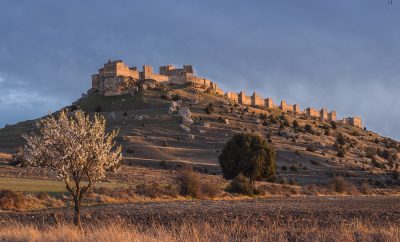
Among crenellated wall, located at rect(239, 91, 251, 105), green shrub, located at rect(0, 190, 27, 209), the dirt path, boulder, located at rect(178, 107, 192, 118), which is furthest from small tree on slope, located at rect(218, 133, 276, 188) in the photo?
crenellated wall, located at rect(239, 91, 251, 105)

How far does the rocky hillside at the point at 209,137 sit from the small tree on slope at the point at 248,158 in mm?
17620

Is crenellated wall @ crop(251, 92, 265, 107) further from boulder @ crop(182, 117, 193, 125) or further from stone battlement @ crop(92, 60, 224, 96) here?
boulder @ crop(182, 117, 193, 125)

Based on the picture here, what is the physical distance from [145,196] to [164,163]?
3610 centimetres

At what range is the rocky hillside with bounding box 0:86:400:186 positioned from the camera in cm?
8856

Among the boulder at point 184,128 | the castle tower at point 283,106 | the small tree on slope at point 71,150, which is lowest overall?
the small tree on slope at point 71,150

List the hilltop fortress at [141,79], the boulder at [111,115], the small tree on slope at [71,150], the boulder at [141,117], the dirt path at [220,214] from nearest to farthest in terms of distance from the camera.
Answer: the small tree on slope at [71,150] → the dirt path at [220,214] → the boulder at [141,117] → the boulder at [111,115] → the hilltop fortress at [141,79]

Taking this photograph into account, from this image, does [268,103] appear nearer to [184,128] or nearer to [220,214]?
[184,128]

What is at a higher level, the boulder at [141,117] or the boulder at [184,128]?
the boulder at [141,117]

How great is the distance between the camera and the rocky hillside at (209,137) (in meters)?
88.6

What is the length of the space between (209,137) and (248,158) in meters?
44.3

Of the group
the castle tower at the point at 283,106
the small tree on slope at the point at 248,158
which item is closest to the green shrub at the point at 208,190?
the small tree on slope at the point at 248,158

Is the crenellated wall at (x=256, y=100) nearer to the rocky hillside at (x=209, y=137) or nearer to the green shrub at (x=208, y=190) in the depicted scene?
the rocky hillside at (x=209, y=137)

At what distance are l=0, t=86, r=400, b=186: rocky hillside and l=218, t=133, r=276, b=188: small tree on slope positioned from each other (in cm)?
1762

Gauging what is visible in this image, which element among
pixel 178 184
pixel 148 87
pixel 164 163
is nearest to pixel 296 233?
pixel 178 184
